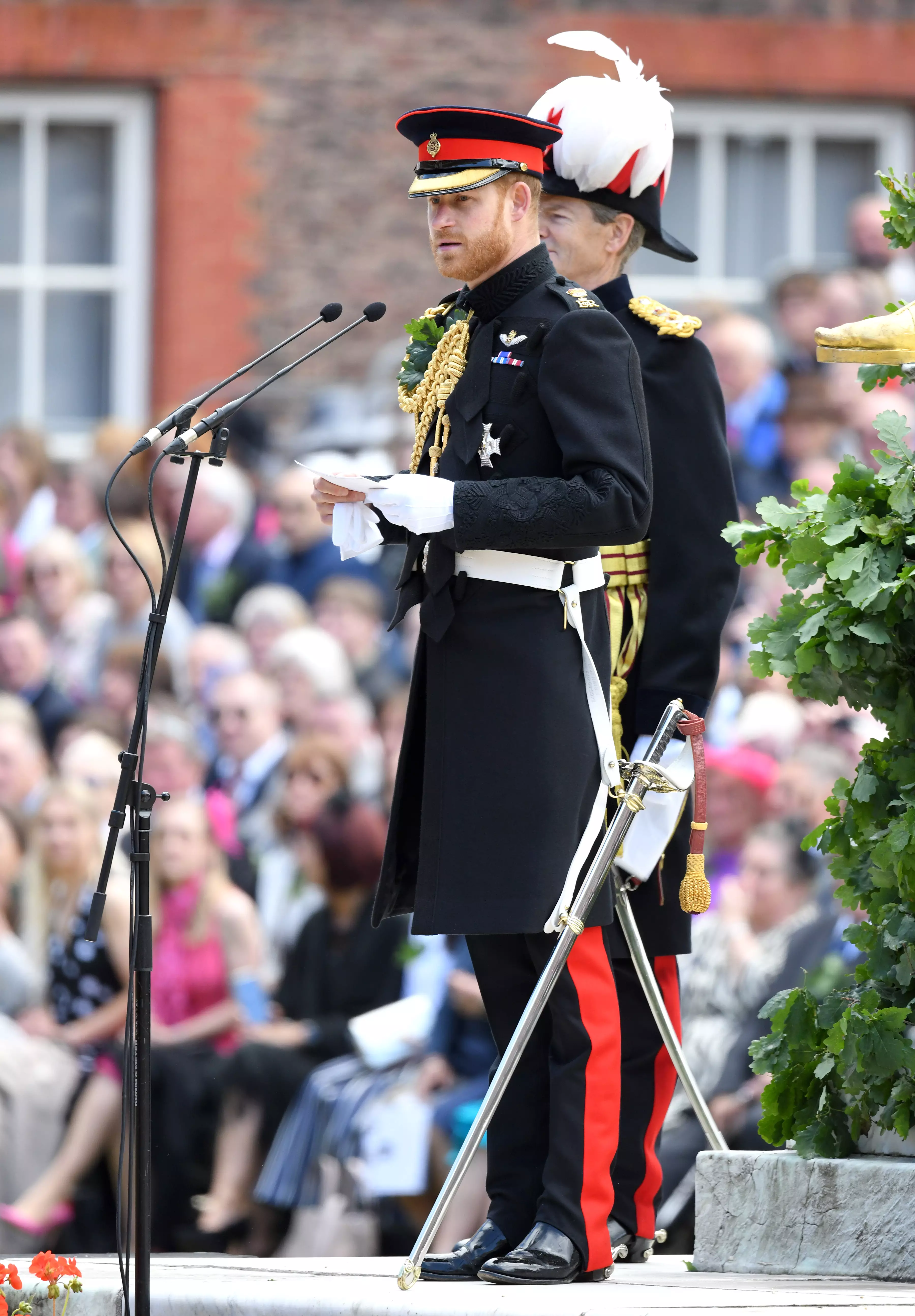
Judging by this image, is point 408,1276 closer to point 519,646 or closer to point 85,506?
point 519,646

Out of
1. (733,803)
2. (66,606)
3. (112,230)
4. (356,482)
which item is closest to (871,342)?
(356,482)

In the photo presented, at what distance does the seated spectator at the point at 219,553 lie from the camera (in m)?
7.79

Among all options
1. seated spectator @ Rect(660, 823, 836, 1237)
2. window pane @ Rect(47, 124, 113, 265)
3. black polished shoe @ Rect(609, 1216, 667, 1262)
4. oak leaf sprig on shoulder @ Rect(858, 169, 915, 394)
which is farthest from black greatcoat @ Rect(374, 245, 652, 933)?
window pane @ Rect(47, 124, 113, 265)

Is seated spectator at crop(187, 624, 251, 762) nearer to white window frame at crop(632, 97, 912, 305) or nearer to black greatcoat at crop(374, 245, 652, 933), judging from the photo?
white window frame at crop(632, 97, 912, 305)

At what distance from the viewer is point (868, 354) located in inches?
153

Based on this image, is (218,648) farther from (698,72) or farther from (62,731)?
(698,72)

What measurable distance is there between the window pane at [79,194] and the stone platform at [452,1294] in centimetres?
669

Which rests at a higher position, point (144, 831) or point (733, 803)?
point (144, 831)

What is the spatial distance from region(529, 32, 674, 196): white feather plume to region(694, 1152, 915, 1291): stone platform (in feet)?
6.03

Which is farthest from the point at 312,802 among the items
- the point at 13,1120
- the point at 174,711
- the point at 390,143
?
the point at 390,143

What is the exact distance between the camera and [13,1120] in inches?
256

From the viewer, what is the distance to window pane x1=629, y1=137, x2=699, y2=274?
10102 millimetres

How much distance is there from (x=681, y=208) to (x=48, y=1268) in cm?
745

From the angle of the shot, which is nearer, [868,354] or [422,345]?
[868,354]
